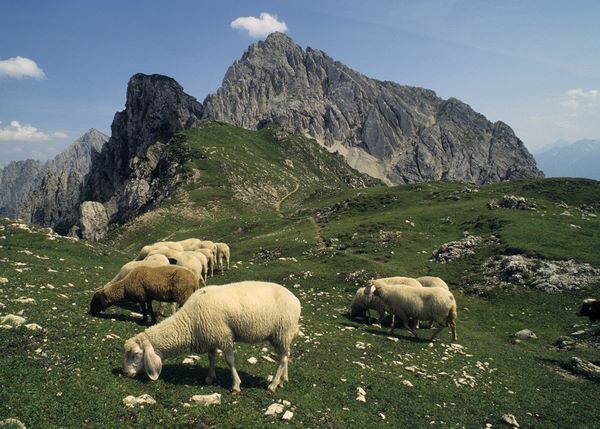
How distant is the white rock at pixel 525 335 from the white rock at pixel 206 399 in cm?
2592

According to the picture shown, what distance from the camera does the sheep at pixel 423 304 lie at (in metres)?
24.7

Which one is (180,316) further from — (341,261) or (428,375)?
(341,261)

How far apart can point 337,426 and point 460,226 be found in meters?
55.0

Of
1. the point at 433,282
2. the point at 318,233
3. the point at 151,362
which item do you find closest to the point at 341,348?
the point at 151,362

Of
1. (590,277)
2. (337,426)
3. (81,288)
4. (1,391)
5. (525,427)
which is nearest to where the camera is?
(1,391)

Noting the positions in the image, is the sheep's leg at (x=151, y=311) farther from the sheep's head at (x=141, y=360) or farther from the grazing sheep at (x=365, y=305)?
the grazing sheep at (x=365, y=305)

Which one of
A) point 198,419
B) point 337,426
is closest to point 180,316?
point 198,419

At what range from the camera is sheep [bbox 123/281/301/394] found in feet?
42.5

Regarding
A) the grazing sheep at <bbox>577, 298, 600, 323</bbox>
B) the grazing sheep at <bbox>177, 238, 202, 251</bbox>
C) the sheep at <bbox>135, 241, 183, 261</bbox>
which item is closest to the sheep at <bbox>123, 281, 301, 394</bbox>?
the sheep at <bbox>135, 241, 183, 261</bbox>

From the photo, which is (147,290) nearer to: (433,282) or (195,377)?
(195,377)

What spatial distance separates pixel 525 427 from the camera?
49.3 ft

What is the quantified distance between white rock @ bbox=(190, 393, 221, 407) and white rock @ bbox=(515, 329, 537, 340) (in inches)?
1020

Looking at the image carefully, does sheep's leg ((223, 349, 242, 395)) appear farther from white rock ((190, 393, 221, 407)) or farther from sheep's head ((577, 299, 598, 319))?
sheep's head ((577, 299, 598, 319))

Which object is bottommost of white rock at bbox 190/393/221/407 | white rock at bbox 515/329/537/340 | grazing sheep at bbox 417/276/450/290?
white rock at bbox 515/329/537/340
